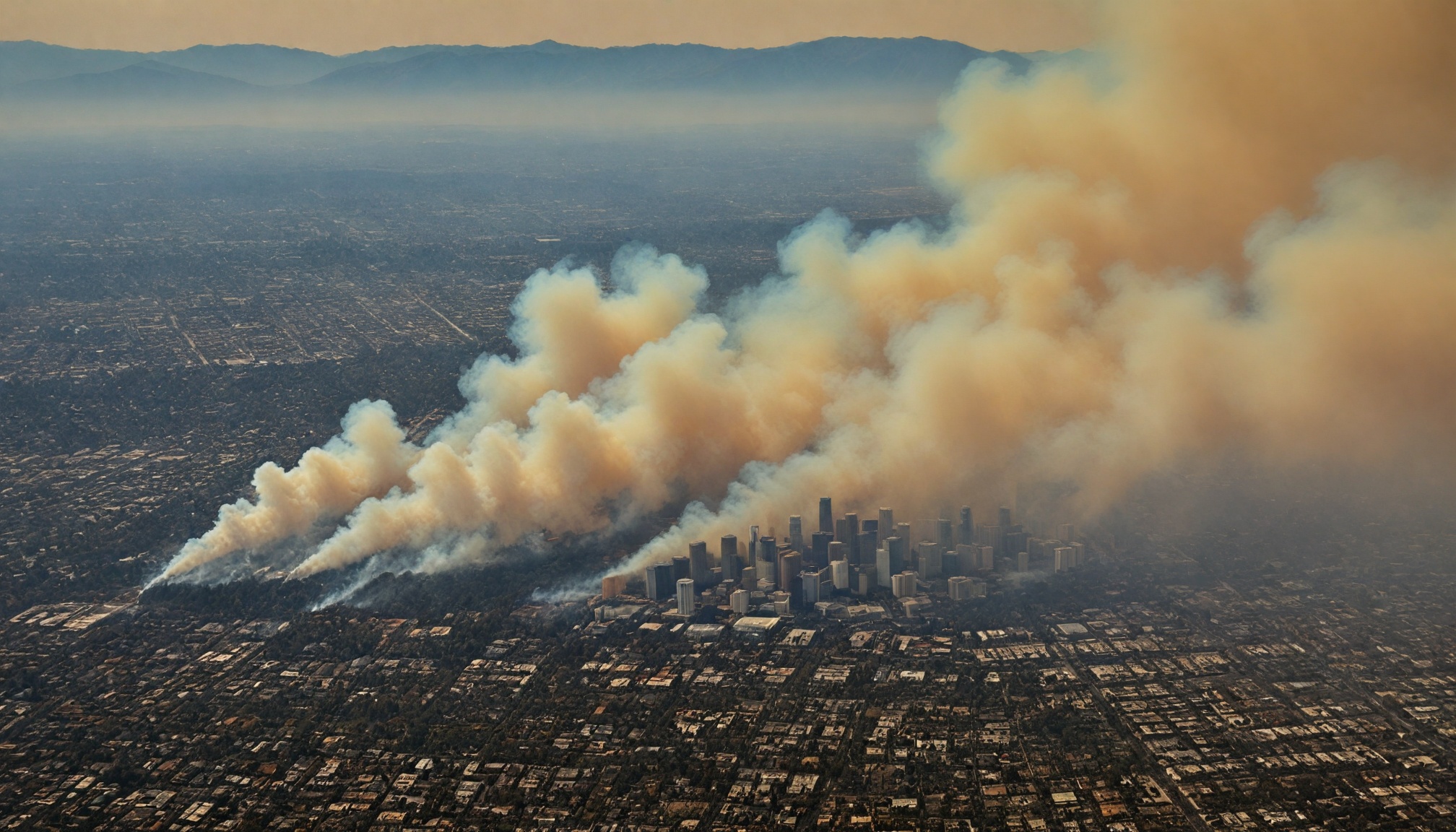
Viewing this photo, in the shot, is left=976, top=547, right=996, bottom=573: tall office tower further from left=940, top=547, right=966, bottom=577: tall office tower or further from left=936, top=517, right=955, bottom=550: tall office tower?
left=936, top=517, right=955, bottom=550: tall office tower

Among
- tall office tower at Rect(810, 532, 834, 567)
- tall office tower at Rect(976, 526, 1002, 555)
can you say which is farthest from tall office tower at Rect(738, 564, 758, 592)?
tall office tower at Rect(976, 526, 1002, 555)

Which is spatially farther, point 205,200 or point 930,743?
point 205,200

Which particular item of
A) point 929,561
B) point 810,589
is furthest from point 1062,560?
point 810,589

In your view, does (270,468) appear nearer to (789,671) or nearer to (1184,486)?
(789,671)

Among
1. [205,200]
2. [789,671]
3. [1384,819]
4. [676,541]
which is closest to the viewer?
[1384,819]

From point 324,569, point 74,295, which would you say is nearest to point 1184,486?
point 324,569

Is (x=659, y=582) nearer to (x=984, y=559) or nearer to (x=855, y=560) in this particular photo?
(x=855, y=560)

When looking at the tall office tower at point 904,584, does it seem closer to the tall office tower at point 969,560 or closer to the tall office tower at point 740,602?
the tall office tower at point 969,560
